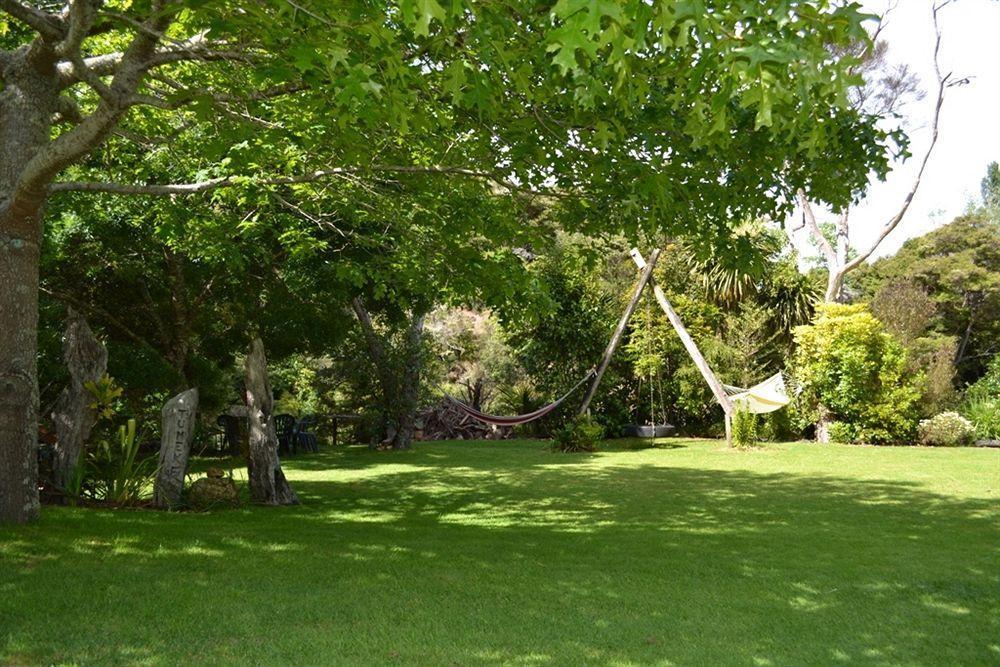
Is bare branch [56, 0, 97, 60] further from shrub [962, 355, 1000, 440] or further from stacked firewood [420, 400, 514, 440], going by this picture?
shrub [962, 355, 1000, 440]

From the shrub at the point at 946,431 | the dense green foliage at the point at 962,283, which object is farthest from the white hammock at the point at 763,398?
the dense green foliage at the point at 962,283

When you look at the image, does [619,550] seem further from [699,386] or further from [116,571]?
[699,386]

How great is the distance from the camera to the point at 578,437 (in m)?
14.9

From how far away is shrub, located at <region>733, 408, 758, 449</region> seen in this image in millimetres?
14680

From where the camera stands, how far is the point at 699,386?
1770 centimetres

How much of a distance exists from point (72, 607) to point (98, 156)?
647cm

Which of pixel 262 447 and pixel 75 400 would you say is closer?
pixel 75 400

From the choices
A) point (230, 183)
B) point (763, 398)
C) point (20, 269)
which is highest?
point (230, 183)

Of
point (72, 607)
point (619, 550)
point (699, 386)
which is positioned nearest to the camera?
point (72, 607)

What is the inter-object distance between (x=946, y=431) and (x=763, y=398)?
3657 mm

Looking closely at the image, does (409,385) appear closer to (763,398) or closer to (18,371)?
(763,398)

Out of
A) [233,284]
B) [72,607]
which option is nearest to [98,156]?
[233,284]

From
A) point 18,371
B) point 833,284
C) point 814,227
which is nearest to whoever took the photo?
point 18,371

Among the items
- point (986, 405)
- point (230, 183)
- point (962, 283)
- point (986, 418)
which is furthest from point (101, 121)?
point (962, 283)
